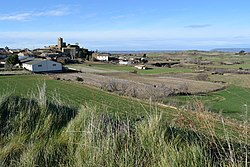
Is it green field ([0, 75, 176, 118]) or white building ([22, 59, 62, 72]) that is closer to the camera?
green field ([0, 75, 176, 118])

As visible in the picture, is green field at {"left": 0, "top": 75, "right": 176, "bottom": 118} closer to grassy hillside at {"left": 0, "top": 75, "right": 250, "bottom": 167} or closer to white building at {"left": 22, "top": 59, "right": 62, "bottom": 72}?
grassy hillside at {"left": 0, "top": 75, "right": 250, "bottom": 167}

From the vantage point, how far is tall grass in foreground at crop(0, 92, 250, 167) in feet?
8.87

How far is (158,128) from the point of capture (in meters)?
3.41

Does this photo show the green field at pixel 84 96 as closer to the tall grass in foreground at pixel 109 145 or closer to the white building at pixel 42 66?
the tall grass in foreground at pixel 109 145

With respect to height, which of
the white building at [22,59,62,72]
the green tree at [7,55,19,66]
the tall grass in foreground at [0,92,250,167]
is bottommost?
the white building at [22,59,62,72]

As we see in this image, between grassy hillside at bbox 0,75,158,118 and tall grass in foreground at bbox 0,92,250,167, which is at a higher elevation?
tall grass in foreground at bbox 0,92,250,167

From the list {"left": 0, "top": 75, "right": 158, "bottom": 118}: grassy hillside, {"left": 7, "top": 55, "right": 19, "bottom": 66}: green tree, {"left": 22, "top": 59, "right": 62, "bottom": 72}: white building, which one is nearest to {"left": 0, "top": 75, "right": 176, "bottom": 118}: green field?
{"left": 0, "top": 75, "right": 158, "bottom": 118}: grassy hillside

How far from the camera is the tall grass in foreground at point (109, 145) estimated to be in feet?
8.87

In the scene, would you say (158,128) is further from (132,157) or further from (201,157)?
(201,157)

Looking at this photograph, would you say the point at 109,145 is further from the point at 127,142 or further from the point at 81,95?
the point at 81,95

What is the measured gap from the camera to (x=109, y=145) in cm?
312

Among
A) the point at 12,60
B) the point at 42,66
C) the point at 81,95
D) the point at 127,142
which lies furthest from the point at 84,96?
the point at 12,60

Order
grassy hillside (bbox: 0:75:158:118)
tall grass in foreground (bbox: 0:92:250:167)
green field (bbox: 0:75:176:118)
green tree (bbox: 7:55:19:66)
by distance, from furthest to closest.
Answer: green tree (bbox: 7:55:19:66) → grassy hillside (bbox: 0:75:158:118) → green field (bbox: 0:75:176:118) → tall grass in foreground (bbox: 0:92:250:167)

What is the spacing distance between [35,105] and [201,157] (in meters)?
3.53
